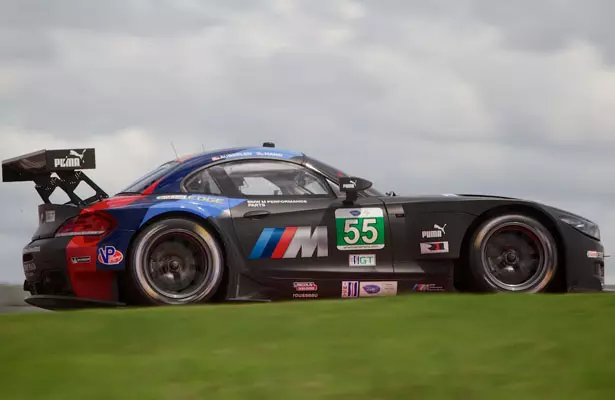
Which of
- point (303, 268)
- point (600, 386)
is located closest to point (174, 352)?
point (600, 386)

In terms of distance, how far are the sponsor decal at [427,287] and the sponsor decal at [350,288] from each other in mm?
563

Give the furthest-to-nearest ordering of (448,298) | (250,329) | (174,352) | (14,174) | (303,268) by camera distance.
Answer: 1. (14,174)
2. (303,268)
3. (448,298)
4. (250,329)
5. (174,352)

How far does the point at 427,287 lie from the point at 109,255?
2982mm

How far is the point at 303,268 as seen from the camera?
9.29 meters

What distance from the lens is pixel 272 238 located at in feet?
30.6

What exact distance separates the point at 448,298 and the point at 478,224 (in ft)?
10.2

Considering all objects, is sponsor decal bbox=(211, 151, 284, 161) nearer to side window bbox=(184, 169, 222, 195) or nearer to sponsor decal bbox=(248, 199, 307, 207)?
side window bbox=(184, 169, 222, 195)

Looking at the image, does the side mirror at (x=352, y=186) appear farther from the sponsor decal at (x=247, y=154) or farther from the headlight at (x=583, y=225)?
the headlight at (x=583, y=225)

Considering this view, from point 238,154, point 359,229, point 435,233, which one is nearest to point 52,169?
point 238,154

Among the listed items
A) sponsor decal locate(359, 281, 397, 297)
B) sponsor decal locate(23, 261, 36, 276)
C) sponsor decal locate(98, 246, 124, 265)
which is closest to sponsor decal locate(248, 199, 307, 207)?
sponsor decal locate(359, 281, 397, 297)

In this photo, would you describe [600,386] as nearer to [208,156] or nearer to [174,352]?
[174,352]

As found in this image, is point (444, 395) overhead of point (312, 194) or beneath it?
beneath

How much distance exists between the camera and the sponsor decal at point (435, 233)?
31.7ft

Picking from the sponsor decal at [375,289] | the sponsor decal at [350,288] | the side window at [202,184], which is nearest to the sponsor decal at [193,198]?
the side window at [202,184]
